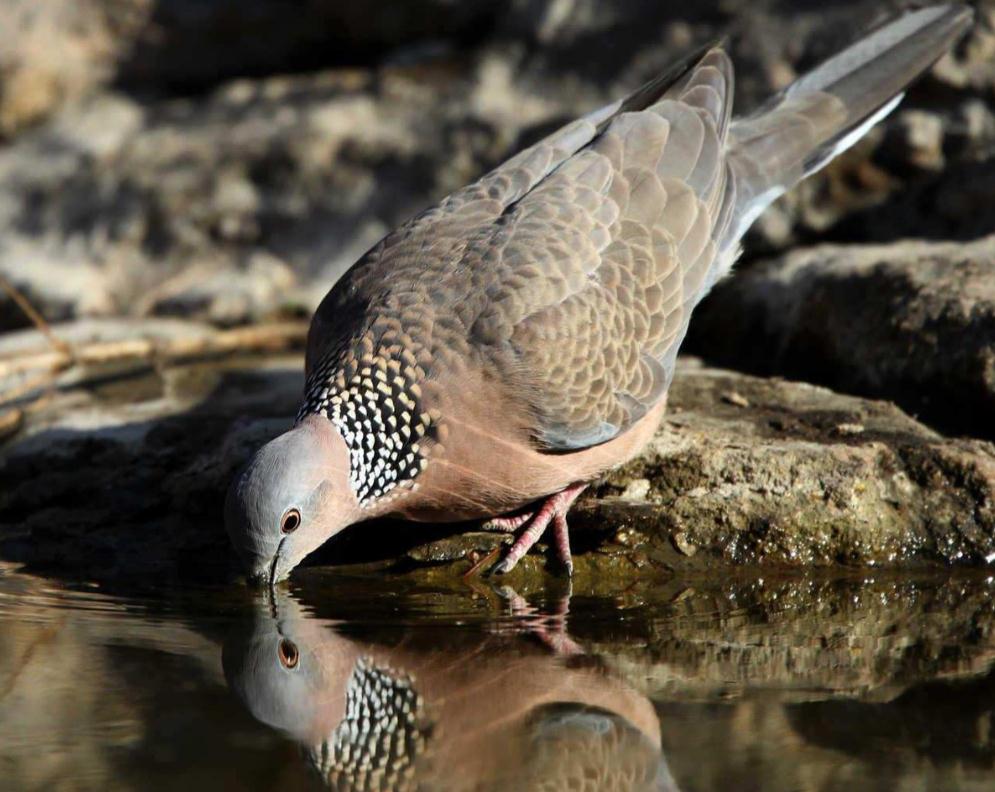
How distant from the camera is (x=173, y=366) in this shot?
7445mm

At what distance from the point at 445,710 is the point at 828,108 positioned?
150 inches

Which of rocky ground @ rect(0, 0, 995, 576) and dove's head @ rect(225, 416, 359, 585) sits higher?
rocky ground @ rect(0, 0, 995, 576)

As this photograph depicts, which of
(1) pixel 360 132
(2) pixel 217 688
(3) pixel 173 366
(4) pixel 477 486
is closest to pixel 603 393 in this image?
(4) pixel 477 486

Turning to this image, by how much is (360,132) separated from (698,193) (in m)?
3.86

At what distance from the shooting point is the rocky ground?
5121 millimetres

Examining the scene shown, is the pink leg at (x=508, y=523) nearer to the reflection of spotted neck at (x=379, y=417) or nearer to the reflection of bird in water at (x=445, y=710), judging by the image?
the reflection of spotted neck at (x=379, y=417)

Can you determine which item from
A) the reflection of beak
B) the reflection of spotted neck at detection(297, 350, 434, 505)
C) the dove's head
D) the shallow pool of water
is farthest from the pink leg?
the reflection of beak

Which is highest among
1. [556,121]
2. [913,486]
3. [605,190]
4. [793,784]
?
[556,121]

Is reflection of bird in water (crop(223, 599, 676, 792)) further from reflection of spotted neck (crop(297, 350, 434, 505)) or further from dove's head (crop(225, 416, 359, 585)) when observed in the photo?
reflection of spotted neck (crop(297, 350, 434, 505))

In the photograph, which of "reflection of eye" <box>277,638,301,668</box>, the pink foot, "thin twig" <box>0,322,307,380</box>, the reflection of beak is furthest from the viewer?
"thin twig" <box>0,322,307,380</box>

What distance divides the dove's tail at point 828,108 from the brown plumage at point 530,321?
15 millimetres

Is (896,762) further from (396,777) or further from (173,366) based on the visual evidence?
(173,366)

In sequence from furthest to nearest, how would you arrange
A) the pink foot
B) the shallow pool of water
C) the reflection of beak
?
the pink foot → the reflection of beak → the shallow pool of water

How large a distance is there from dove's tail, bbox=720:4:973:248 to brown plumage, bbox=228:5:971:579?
0.02m
